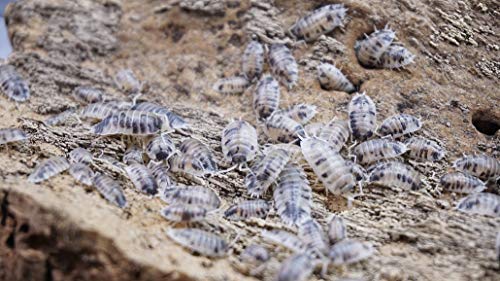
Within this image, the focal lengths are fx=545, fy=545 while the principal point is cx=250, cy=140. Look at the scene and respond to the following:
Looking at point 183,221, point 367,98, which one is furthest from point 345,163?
point 183,221

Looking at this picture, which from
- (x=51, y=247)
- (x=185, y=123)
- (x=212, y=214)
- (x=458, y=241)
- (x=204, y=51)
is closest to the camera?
(x=51, y=247)

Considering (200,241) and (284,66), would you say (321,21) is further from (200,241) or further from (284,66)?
(200,241)

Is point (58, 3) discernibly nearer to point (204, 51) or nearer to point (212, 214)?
point (204, 51)

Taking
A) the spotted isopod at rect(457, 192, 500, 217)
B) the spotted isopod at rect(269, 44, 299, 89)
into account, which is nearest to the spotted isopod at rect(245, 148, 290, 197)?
the spotted isopod at rect(269, 44, 299, 89)

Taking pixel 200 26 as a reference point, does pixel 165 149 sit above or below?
below

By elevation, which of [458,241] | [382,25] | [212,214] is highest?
[382,25]

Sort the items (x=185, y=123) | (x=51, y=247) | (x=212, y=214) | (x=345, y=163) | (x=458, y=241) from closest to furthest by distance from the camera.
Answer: (x=51, y=247) → (x=458, y=241) → (x=212, y=214) → (x=345, y=163) → (x=185, y=123)

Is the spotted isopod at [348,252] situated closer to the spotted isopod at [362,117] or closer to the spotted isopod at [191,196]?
the spotted isopod at [191,196]

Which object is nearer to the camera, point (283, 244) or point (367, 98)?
point (283, 244)
